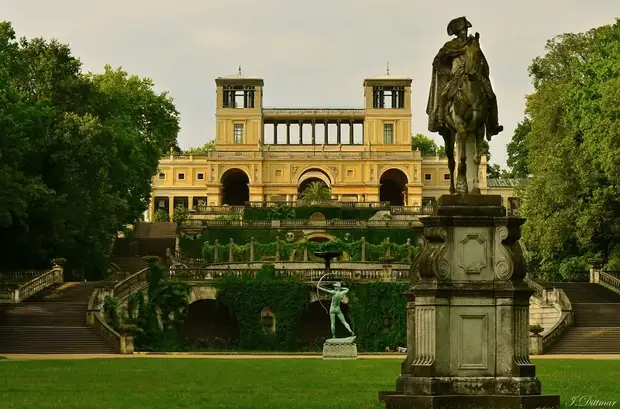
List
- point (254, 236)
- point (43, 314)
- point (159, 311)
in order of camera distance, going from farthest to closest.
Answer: point (254, 236)
point (159, 311)
point (43, 314)

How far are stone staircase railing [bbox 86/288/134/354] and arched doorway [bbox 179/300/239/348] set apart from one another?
5.76 metres

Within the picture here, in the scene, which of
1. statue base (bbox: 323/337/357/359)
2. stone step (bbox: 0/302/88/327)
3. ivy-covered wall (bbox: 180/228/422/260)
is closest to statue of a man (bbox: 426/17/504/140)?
statue base (bbox: 323/337/357/359)

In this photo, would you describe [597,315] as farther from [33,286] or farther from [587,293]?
[33,286]

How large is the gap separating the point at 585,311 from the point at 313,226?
3337 centimetres

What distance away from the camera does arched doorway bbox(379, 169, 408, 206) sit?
116544mm

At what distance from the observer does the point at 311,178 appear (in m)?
118

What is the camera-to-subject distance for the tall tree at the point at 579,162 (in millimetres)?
56656

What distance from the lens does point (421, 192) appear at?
11438 centimetres

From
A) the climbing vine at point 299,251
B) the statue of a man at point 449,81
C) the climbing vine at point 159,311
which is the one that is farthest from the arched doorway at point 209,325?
the statue of a man at point 449,81

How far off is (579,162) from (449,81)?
137ft

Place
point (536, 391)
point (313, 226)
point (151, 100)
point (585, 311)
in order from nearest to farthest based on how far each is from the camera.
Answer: point (536, 391) < point (585, 311) < point (313, 226) < point (151, 100)

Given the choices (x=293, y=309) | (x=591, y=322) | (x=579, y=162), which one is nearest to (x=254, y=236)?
(x=293, y=309)

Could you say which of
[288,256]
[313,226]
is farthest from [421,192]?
[288,256]

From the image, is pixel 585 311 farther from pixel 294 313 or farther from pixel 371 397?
pixel 371 397
